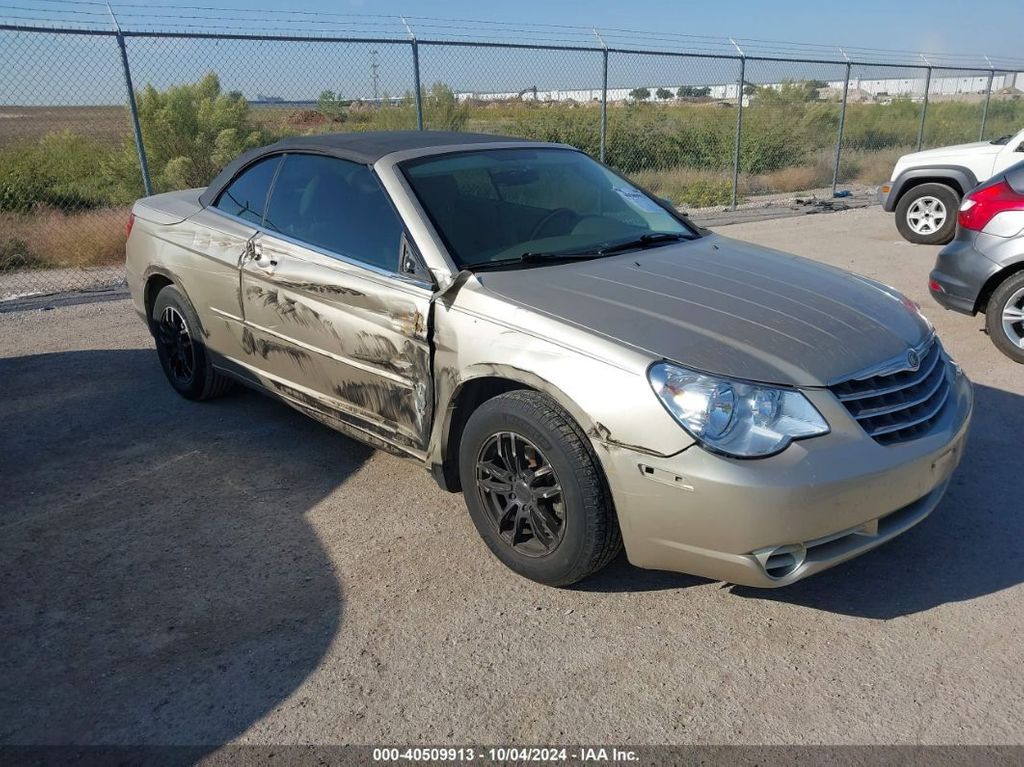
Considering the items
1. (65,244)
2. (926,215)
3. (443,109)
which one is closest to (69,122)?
(65,244)

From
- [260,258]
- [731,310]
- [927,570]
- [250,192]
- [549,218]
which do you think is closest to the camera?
[731,310]

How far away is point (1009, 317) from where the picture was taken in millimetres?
5867

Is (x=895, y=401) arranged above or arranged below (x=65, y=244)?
above

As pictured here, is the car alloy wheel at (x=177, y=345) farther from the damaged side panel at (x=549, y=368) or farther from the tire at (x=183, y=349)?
the damaged side panel at (x=549, y=368)

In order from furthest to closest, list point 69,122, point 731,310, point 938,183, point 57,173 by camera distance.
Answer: point 57,173 < point 69,122 < point 938,183 < point 731,310

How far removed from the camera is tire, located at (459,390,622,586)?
2902mm

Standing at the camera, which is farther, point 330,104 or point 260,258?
point 330,104

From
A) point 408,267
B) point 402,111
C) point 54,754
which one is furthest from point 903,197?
point 54,754

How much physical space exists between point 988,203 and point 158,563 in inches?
232

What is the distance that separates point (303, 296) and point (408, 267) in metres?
0.70

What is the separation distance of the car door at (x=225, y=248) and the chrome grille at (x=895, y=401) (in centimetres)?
305

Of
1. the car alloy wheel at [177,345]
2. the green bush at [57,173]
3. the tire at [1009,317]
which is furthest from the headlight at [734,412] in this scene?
the green bush at [57,173]

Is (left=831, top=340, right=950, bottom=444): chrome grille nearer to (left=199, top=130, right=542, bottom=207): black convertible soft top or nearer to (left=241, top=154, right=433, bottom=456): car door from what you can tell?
(left=241, top=154, right=433, bottom=456): car door

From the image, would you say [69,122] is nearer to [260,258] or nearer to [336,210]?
[260,258]
